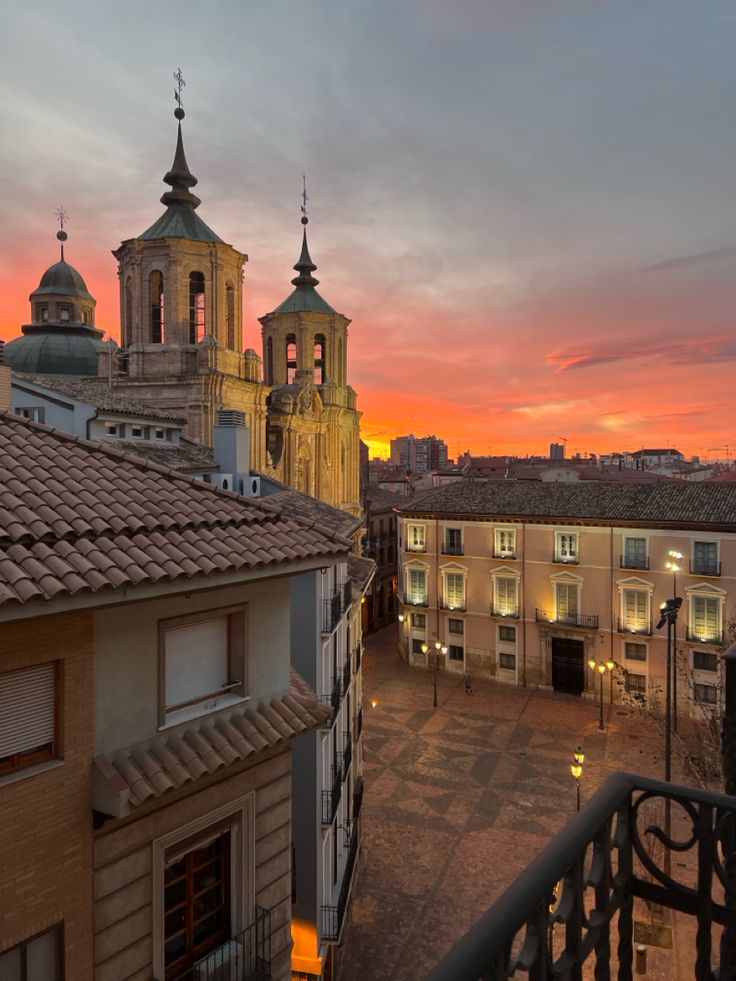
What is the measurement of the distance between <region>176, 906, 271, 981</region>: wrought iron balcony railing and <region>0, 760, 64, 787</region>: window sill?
301cm

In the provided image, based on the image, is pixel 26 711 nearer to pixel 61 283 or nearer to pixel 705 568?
pixel 705 568

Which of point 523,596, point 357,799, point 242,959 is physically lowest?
point 357,799

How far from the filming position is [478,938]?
2.11 meters

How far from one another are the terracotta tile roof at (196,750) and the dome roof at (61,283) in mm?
58915

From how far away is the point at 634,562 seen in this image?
36.7 meters

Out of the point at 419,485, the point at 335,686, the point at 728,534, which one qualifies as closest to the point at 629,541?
the point at 728,534

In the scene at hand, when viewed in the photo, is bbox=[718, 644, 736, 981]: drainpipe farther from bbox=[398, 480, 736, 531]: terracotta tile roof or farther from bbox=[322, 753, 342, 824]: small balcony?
bbox=[398, 480, 736, 531]: terracotta tile roof

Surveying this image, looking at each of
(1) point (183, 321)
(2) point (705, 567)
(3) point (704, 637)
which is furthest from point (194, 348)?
(3) point (704, 637)

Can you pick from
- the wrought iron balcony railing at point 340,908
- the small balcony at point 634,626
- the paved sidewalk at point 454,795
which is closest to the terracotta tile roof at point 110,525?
the wrought iron balcony railing at point 340,908

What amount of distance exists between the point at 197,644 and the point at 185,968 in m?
3.44

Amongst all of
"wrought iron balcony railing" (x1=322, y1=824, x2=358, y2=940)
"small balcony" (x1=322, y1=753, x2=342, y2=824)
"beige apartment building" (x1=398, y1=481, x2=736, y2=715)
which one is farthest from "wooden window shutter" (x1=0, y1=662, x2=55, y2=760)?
"beige apartment building" (x1=398, y1=481, x2=736, y2=715)

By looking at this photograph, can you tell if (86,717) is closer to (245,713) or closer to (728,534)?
(245,713)

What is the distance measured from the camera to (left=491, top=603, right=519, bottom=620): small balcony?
40219 mm

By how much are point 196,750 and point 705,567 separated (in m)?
33.8
